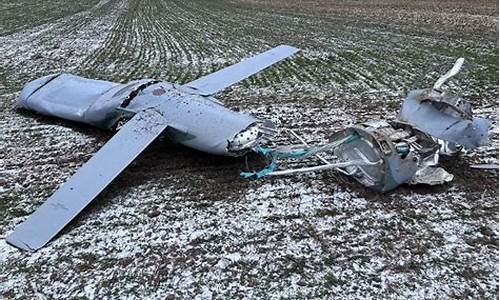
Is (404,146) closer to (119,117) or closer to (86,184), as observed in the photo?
(86,184)

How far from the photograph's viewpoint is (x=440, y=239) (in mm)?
3490

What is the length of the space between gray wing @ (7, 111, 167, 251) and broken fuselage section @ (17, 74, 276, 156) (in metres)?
0.25

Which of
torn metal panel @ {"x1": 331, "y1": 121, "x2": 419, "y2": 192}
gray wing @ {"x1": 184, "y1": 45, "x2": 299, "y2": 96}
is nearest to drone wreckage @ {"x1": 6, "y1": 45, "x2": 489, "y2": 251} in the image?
torn metal panel @ {"x1": 331, "y1": 121, "x2": 419, "y2": 192}

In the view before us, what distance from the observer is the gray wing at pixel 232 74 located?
5.78 metres

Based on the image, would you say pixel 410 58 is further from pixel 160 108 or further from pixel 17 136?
pixel 17 136

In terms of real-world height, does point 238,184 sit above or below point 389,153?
below

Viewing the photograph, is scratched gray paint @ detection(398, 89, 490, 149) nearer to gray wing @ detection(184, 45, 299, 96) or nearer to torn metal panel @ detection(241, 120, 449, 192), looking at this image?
torn metal panel @ detection(241, 120, 449, 192)

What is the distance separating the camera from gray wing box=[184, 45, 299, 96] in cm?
578

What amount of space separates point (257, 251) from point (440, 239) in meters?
1.41

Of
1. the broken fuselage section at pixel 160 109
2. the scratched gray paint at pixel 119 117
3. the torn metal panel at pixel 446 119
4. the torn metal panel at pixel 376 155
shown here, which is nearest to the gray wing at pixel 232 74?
the scratched gray paint at pixel 119 117

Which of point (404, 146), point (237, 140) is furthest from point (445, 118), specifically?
point (237, 140)

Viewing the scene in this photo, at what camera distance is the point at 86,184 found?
4.05 meters

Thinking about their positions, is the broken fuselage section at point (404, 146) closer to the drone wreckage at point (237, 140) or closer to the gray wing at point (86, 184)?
the drone wreckage at point (237, 140)

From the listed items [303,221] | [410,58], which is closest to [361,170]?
[303,221]
